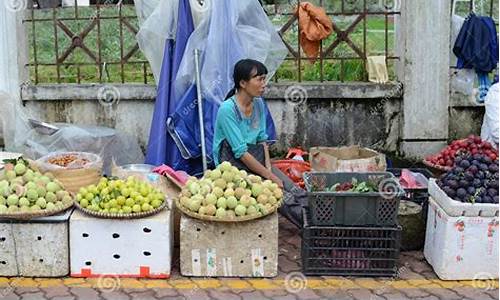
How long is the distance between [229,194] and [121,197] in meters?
0.76

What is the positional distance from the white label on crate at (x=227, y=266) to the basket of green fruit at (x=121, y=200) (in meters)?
0.59

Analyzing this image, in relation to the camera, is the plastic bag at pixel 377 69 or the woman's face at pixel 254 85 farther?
the plastic bag at pixel 377 69

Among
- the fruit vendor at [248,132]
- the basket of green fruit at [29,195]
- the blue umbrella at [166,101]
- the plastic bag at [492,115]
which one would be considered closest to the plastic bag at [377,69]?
the plastic bag at [492,115]

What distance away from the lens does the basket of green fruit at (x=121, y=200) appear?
202 inches

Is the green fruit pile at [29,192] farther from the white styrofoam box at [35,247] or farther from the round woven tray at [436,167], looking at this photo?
the round woven tray at [436,167]

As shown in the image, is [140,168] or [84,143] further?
[84,143]

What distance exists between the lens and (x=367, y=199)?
5141 mm

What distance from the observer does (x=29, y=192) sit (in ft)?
17.2

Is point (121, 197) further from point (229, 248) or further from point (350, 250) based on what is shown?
point (350, 250)

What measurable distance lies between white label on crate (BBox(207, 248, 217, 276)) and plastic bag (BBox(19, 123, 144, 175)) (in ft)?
6.65

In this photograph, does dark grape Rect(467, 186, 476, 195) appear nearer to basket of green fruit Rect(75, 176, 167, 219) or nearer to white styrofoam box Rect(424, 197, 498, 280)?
white styrofoam box Rect(424, 197, 498, 280)

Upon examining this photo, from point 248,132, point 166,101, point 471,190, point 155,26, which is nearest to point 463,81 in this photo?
point 471,190

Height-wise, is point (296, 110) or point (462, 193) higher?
point (296, 110)

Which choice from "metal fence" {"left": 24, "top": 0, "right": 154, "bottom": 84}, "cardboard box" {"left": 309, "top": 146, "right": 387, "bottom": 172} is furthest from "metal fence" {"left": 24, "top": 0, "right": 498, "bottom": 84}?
"cardboard box" {"left": 309, "top": 146, "right": 387, "bottom": 172}
